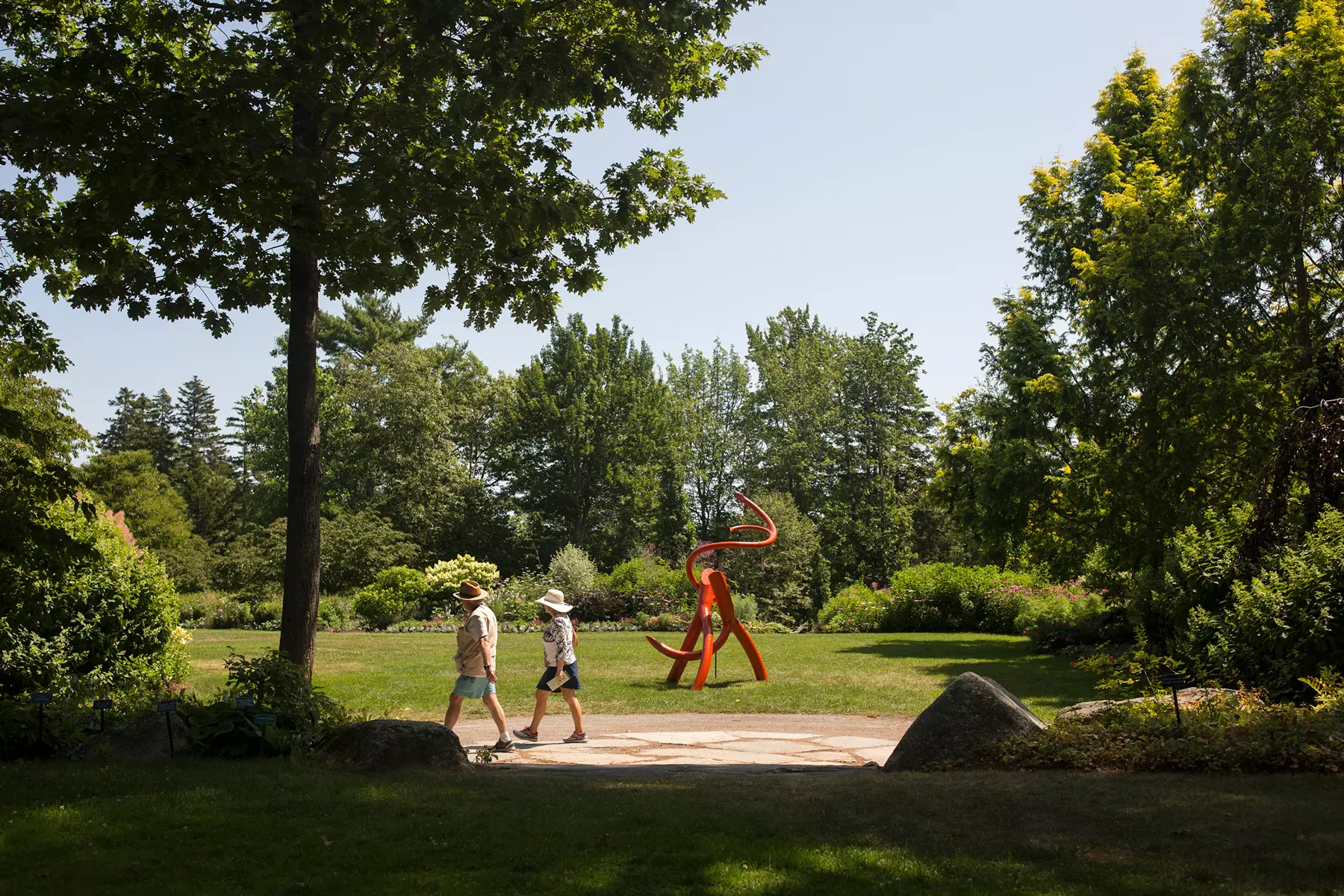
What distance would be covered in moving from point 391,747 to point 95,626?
5.62m

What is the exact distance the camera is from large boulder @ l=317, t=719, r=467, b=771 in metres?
7.45

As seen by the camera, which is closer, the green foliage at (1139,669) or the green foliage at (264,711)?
the green foliage at (264,711)

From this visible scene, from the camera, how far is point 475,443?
53.6 m

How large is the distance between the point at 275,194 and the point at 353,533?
29.7 m

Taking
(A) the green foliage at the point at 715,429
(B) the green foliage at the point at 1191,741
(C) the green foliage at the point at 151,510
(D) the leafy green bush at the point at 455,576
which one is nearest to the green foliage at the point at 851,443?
(A) the green foliage at the point at 715,429

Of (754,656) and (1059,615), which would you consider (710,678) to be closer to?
(754,656)

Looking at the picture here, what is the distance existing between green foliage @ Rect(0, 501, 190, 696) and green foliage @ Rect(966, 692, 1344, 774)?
919 cm

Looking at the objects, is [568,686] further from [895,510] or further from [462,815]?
[895,510]

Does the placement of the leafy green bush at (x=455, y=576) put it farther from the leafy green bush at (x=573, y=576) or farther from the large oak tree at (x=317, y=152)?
the large oak tree at (x=317, y=152)

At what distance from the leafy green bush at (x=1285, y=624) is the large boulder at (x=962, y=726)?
282 centimetres

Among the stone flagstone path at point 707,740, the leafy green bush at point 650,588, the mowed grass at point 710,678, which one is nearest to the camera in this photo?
the stone flagstone path at point 707,740

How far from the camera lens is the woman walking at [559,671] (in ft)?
34.5

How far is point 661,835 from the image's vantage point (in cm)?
539

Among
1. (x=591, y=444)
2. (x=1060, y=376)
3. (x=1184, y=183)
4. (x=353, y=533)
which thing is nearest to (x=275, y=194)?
(x=1184, y=183)
